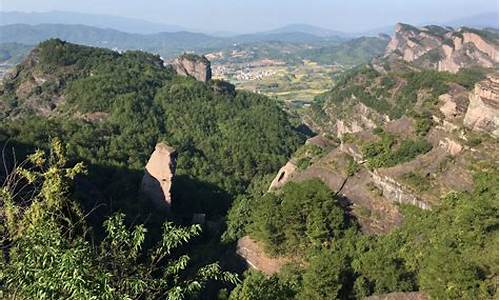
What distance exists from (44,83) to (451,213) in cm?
7417

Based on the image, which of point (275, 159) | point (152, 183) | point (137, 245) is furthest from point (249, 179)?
point (137, 245)

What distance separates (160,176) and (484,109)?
2759cm

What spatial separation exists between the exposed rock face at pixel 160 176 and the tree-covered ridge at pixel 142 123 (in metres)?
2.42

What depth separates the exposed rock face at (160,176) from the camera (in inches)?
1905

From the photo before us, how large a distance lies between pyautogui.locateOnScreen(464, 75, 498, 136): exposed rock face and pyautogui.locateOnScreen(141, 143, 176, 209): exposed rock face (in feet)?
82.0

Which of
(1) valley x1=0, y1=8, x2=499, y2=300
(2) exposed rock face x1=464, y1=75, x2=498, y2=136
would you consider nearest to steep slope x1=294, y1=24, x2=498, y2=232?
(2) exposed rock face x1=464, y1=75, x2=498, y2=136

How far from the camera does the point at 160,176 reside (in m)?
49.1

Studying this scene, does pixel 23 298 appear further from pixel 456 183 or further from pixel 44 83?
pixel 44 83

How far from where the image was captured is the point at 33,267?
12.2 m

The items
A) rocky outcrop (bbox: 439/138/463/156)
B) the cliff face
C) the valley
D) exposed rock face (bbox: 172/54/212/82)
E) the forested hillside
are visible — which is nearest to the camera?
the valley

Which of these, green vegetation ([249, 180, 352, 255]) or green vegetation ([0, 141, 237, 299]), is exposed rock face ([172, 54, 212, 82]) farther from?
green vegetation ([0, 141, 237, 299])

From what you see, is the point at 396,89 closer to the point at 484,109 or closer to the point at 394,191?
the point at 484,109

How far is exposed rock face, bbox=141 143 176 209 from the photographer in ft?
159

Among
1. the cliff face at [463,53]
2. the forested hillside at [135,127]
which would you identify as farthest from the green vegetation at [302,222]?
the cliff face at [463,53]
